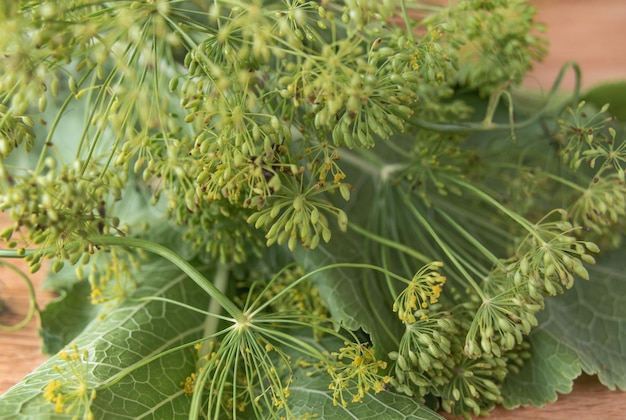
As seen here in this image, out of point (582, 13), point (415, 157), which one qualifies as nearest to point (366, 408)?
point (415, 157)

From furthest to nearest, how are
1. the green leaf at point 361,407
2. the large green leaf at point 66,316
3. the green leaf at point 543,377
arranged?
the large green leaf at point 66,316 → the green leaf at point 543,377 → the green leaf at point 361,407

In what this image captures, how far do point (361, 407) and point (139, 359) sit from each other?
0.44 meters

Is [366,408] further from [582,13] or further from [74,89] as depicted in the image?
[582,13]

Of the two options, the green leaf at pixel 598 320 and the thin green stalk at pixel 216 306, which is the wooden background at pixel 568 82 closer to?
the green leaf at pixel 598 320

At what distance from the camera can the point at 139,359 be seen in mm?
1240

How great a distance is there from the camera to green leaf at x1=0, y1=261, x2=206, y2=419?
110 cm

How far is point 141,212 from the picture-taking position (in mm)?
1568

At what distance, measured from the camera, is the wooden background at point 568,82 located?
4.31 ft

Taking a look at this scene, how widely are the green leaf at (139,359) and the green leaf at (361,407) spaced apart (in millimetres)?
230

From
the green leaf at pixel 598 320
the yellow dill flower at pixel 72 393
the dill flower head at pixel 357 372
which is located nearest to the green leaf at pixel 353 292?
the dill flower head at pixel 357 372

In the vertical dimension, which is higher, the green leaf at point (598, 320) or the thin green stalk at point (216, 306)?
the thin green stalk at point (216, 306)

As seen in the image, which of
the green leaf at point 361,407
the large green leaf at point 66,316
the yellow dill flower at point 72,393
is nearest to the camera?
the yellow dill flower at point 72,393

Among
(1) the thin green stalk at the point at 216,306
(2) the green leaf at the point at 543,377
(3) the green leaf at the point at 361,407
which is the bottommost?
(2) the green leaf at the point at 543,377

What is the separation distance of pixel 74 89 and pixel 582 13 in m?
2.10
